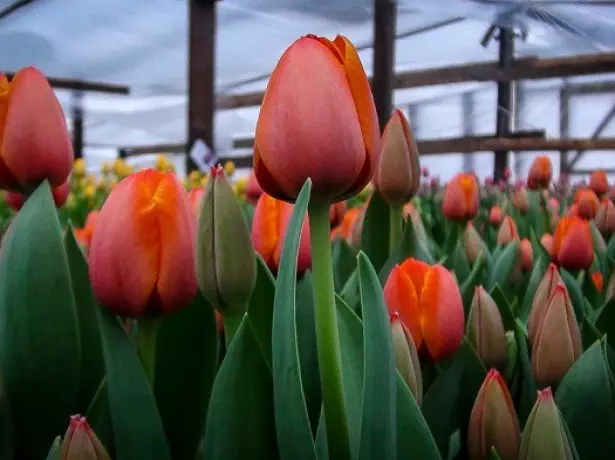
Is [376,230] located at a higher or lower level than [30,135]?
lower

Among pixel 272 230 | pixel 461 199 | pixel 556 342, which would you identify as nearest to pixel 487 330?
pixel 556 342

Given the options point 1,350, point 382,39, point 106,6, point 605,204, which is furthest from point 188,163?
point 1,350

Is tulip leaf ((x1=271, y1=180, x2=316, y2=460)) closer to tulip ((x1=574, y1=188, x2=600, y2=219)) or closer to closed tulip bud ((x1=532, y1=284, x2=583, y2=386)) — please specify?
closed tulip bud ((x1=532, y1=284, x2=583, y2=386))

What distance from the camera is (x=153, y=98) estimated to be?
1257cm

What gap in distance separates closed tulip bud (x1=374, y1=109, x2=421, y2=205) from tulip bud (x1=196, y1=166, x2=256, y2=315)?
1.05ft

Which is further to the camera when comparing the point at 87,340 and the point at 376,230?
the point at 376,230

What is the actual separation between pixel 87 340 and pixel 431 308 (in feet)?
0.74

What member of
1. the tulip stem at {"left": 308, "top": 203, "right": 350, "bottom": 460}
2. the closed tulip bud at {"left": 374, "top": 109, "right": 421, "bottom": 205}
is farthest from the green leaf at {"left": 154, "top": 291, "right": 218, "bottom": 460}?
the closed tulip bud at {"left": 374, "top": 109, "right": 421, "bottom": 205}

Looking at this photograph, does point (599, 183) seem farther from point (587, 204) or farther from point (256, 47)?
point (256, 47)

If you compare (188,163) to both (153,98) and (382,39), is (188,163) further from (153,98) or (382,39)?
(153,98)

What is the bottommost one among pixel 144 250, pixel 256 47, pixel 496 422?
pixel 496 422

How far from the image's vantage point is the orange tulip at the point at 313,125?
15.2 inches

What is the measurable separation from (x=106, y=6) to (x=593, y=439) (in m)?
7.64

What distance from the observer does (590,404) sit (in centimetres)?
49
